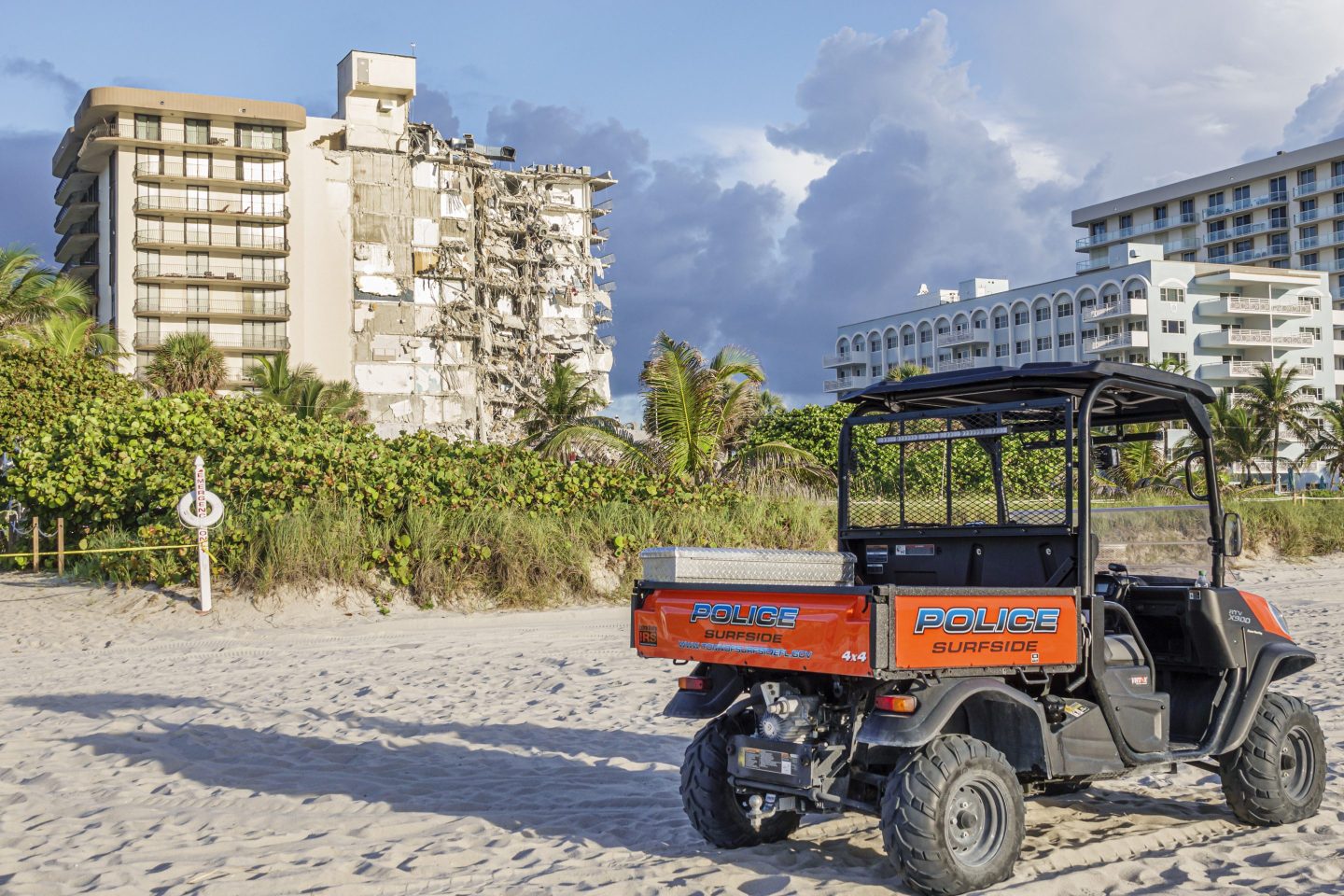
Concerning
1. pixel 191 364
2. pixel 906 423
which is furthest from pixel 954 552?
pixel 191 364

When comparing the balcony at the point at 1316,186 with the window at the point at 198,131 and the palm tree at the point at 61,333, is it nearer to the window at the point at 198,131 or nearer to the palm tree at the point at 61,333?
the window at the point at 198,131

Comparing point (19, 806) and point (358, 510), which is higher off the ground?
point (358, 510)

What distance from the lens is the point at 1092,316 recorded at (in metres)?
83.3

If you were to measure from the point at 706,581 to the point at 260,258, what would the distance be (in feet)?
226

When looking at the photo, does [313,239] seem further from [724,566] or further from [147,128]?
[724,566]

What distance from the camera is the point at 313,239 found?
236ft

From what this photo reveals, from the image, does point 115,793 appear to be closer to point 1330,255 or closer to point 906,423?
point 906,423

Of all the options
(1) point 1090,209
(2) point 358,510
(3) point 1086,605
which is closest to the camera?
(3) point 1086,605

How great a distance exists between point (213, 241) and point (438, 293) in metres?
12.6

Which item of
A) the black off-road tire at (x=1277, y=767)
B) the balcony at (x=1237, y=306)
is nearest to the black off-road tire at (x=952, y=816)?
the black off-road tire at (x=1277, y=767)

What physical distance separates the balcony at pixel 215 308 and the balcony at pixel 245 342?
1069mm

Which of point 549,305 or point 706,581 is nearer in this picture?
point 706,581

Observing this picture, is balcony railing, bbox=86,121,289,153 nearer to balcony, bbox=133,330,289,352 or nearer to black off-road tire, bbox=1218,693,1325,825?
balcony, bbox=133,330,289,352

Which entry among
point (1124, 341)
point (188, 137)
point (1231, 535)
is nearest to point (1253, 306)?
point (1124, 341)
